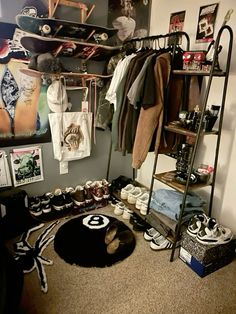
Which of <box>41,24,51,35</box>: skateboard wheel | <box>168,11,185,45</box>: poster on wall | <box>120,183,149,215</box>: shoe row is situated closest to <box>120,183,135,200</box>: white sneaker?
<box>120,183,149,215</box>: shoe row

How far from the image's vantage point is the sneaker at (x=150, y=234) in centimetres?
203

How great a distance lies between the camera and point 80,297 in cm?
147

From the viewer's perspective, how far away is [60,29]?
181 cm

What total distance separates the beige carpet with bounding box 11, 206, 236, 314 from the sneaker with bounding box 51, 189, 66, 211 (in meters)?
0.47

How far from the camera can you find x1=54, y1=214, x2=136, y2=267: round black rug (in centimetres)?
178

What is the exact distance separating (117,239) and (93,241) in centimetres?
20

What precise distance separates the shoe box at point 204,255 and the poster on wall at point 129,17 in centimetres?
191

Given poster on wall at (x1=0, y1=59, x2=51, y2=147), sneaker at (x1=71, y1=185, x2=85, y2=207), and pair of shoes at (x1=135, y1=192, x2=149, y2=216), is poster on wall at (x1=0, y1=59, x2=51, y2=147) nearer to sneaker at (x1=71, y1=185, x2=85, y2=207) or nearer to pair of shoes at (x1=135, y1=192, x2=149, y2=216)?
sneaker at (x1=71, y1=185, x2=85, y2=207)

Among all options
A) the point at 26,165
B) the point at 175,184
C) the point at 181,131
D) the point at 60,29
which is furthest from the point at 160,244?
the point at 60,29

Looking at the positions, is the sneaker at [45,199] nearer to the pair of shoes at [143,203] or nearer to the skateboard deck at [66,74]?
the pair of shoes at [143,203]

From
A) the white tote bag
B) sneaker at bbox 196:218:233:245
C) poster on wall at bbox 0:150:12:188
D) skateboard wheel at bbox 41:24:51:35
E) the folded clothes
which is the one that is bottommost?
sneaker at bbox 196:218:233:245

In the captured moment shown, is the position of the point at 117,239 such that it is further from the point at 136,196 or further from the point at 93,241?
the point at 136,196

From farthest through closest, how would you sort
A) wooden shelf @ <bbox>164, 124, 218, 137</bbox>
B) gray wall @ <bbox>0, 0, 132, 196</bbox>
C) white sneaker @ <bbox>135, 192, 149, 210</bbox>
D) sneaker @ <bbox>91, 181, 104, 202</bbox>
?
sneaker @ <bbox>91, 181, 104, 202</bbox> → white sneaker @ <bbox>135, 192, 149, 210</bbox> → gray wall @ <bbox>0, 0, 132, 196</bbox> → wooden shelf @ <bbox>164, 124, 218, 137</bbox>

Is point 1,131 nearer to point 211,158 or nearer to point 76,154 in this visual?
point 76,154
